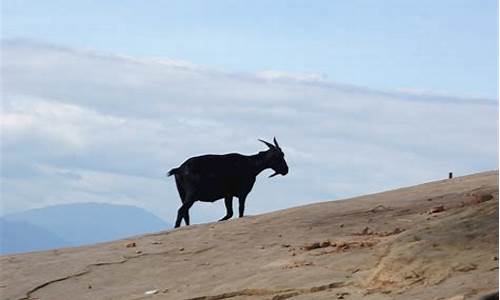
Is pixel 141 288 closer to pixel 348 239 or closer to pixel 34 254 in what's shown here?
pixel 348 239

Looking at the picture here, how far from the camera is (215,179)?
69.4 feet

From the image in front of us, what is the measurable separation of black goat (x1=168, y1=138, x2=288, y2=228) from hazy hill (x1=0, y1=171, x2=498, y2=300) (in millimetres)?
2837

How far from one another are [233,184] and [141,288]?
7.57 m

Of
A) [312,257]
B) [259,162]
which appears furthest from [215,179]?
[312,257]

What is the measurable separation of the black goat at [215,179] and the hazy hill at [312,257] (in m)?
2.84

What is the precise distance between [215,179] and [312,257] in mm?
7397

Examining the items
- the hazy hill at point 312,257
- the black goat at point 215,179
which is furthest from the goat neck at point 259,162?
the hazy hill at point 312,257

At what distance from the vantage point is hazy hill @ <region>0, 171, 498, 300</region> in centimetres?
1178

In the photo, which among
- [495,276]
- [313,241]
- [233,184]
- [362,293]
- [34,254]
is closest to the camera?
[495,276]

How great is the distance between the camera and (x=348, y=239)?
48.6ft

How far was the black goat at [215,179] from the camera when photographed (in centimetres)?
2097

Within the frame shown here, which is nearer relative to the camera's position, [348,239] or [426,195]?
[348,239]

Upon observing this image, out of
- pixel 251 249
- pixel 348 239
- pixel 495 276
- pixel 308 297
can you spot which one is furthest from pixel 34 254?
pixel 495 276

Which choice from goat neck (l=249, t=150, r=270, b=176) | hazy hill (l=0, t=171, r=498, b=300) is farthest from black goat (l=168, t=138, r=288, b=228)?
hazy hill (l=0, t=171, r=498, b=300)
